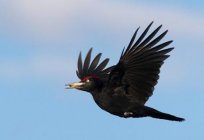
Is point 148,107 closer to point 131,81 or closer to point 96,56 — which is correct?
point 131,81

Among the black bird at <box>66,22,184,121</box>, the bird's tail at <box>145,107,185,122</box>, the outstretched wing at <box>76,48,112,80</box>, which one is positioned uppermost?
the outstretched wing at <box>76,48,112,80</box>

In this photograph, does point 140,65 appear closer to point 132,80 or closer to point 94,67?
point 132,80

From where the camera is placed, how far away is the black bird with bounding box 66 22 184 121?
53.6 feet

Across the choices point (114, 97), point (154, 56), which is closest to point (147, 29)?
point (154, 56)

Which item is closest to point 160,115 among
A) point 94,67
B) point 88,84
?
point 88,84

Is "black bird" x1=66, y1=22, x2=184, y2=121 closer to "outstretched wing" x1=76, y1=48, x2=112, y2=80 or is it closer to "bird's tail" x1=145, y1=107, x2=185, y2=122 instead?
"bird's tail" x1=145, y1=107, x2=185, y2=122

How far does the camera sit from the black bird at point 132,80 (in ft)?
53.6

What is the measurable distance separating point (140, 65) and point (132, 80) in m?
0.37

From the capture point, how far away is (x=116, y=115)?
16.6m

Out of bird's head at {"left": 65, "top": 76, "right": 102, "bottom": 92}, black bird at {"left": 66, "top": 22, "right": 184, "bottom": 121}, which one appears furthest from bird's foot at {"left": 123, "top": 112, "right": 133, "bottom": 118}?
bird's head at {"left": 65, "top": 76, "right": 102, "bottom": 92}

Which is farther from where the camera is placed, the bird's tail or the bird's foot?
the bird's tail

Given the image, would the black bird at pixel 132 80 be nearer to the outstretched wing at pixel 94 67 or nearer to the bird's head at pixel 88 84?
the bird's head at pixel 88 84

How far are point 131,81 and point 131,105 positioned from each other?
0.53 meters

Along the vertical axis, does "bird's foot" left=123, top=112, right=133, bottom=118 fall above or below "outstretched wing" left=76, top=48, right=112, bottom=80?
below
